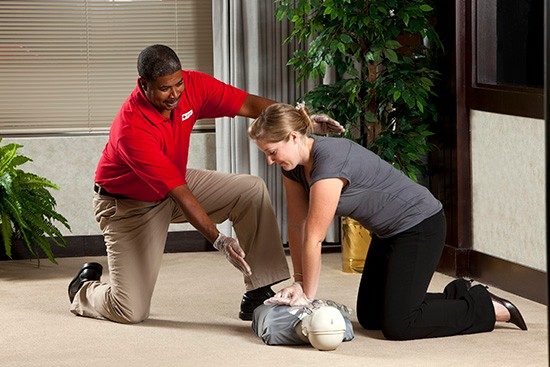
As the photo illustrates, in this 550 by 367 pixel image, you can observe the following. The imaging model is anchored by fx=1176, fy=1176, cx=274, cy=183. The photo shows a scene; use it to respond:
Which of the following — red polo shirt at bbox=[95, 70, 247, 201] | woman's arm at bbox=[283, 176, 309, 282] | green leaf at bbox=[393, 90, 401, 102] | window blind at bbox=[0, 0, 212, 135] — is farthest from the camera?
window blind at bbox=[0, 0, 212, 135]

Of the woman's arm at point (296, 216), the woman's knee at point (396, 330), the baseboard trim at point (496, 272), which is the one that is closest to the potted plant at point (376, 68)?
the baseboard trim at point (496, 272)

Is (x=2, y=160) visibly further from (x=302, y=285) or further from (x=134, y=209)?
(x=302, y=285)

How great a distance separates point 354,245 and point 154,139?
161cm

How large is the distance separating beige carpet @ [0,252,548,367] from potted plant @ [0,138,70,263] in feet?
1.34

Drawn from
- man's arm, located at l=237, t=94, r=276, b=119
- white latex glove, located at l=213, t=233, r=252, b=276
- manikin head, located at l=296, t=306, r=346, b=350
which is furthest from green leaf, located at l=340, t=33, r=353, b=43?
manikin head, located at l=296, t=306, r=346, b=350

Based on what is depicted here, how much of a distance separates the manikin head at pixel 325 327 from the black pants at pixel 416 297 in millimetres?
247

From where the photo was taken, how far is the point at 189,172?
473cm

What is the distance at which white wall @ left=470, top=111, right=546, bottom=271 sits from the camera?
A: 4.88m

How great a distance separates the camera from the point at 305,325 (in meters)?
4.00

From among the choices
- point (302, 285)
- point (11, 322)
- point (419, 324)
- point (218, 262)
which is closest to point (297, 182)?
point (302, 285)

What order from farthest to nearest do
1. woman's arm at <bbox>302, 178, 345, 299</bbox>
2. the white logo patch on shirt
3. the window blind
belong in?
the window blind
the white logo patch on shirt
woman's arm at <bbox>302, 178, 345, 299</bbox>

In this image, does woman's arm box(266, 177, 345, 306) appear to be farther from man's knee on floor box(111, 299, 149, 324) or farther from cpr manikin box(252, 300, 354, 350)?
man's knee on floor box(111, 299, 149, 324)

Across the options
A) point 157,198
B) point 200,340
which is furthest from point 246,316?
point 157,198

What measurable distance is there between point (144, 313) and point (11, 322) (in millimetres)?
538
